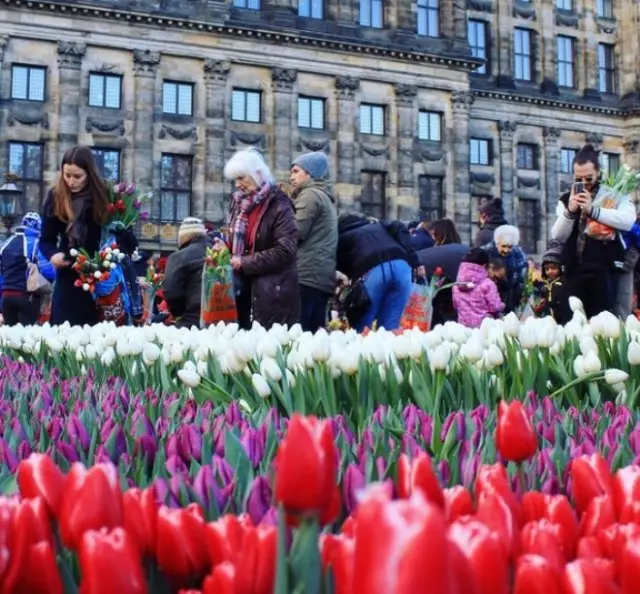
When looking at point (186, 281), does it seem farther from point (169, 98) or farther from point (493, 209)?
point (169, 98)

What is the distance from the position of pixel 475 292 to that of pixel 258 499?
27.6ft

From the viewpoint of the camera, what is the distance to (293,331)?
15.3ft

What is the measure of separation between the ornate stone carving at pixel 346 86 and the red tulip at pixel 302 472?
32.7 meters

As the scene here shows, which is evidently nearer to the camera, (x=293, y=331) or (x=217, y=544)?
(x=217, y=544)

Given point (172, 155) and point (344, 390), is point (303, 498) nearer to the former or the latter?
point (344, 390)

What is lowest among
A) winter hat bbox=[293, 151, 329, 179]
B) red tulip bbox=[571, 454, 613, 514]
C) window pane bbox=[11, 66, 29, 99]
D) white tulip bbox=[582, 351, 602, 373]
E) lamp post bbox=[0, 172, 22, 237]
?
red tulip bbox=[571, 454, 613, 514]

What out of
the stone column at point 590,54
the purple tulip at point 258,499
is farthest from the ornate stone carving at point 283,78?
the purple tulip at point 258,499

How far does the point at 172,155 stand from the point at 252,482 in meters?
29.1

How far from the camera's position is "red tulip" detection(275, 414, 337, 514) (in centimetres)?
97

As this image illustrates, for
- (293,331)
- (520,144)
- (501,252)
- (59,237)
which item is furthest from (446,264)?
(520,144)

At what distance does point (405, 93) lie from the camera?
33969 millimetres

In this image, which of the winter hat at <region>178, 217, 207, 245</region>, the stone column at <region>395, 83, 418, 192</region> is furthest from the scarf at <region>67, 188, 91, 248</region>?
the stone column at <region>395, 83, 418, 192</region>

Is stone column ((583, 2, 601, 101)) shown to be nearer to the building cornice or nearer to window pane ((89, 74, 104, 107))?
the building cornice

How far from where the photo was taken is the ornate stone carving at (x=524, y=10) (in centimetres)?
3925
